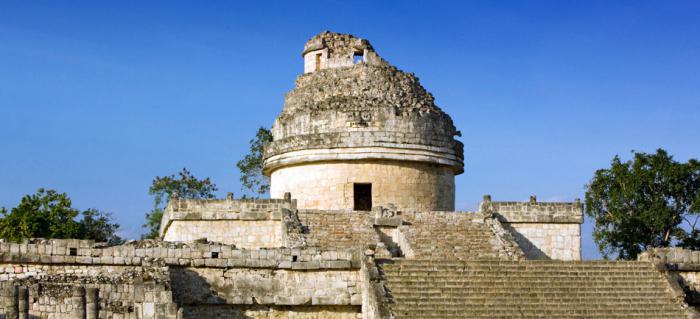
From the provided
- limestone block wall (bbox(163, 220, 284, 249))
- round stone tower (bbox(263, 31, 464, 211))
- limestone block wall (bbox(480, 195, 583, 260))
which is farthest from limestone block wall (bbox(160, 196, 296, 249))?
limestone block wall (bbox(480, 195, 583, 260))

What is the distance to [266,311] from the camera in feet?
67.3

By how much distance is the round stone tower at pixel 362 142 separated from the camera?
26719 millimetres

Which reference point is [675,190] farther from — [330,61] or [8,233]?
[8,233]

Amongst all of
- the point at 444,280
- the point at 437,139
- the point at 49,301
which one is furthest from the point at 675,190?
the point at 49,301

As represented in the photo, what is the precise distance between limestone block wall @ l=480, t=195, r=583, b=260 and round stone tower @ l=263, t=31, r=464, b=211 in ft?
6.19

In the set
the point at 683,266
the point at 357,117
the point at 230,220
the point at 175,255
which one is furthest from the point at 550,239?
the point at 175,255

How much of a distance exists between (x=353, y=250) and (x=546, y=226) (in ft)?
25.2

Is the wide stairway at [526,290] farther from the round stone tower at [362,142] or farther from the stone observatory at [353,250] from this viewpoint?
the round stone tower at [362,142]

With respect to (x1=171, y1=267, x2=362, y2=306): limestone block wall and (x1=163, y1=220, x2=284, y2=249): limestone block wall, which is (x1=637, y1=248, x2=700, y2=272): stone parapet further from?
(x1=163, y1=220, x2=284, y2=249): limestone block wall

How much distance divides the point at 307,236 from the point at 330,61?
692 centimetres

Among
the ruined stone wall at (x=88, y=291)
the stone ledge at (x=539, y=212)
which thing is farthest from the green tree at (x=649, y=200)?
the ruined stone wall at (x=88, y=291)

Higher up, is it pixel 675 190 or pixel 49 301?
pixel 675 190

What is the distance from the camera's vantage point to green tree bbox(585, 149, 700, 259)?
112 ft

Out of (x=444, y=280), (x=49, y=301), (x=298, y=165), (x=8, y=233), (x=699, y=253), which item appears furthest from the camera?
(x=8, y=233)
